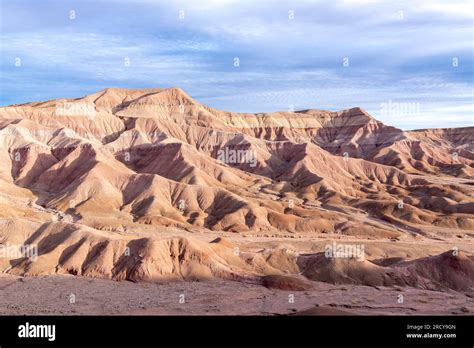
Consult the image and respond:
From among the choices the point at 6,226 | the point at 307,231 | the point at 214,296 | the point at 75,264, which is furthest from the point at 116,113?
the point at 214,296

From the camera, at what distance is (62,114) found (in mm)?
145000

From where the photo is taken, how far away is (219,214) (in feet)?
299

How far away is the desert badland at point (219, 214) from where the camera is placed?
48.2m

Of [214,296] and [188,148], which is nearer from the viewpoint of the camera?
[214,296]

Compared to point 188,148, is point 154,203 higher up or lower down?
lower down

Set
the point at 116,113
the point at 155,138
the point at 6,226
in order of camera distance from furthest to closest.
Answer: the point at 116,113 → the point at 155,138 → the point at 6,226

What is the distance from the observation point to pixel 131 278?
166 feet

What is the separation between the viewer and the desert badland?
158 feet

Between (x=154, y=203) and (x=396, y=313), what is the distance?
5780cm

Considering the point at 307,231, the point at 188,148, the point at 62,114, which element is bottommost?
the point at 307,231
